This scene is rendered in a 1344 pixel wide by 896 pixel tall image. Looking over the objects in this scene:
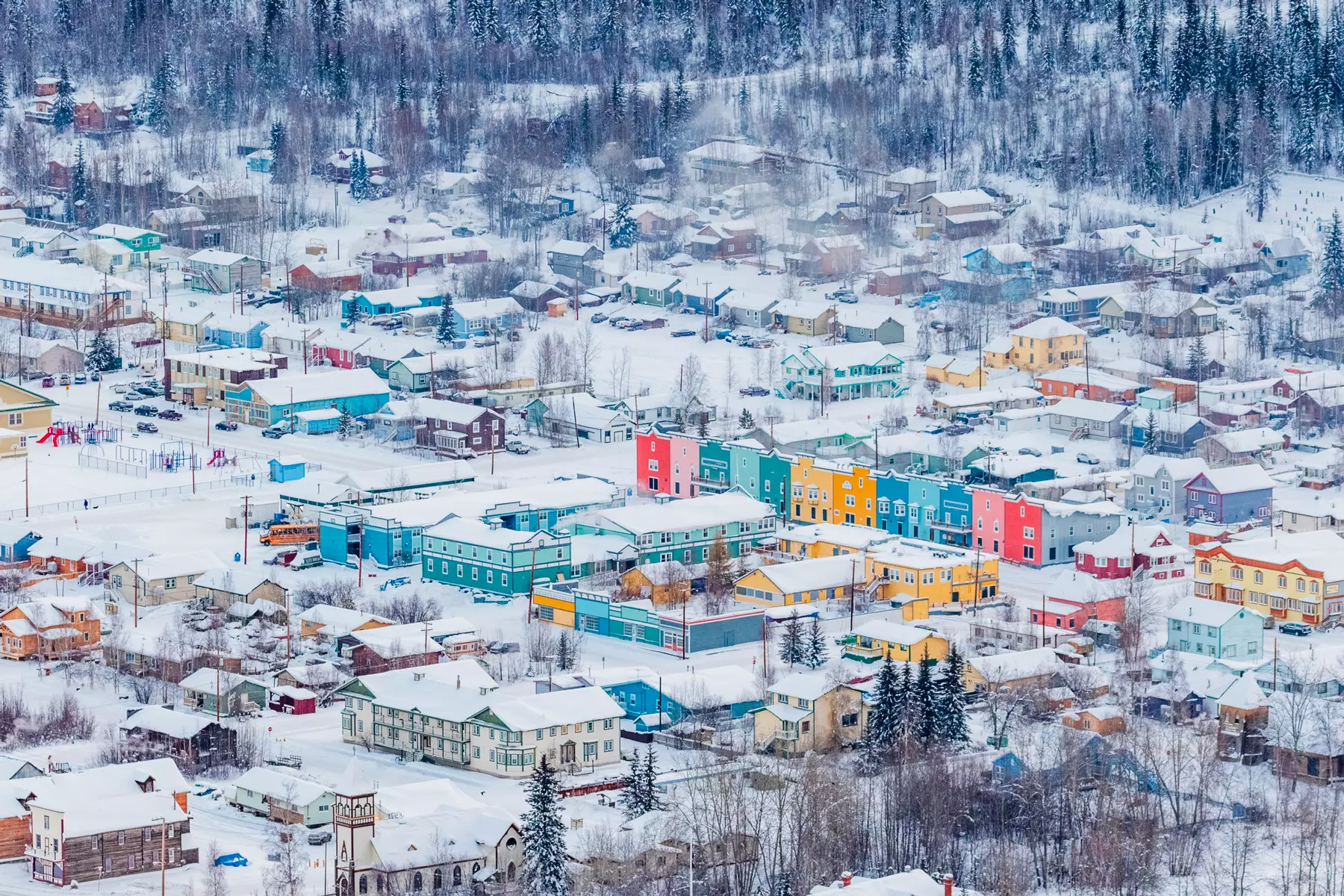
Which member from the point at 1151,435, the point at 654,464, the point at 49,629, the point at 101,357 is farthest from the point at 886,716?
the point at 101,357

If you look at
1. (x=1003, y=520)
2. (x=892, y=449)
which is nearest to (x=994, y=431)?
(x=892, y=449)

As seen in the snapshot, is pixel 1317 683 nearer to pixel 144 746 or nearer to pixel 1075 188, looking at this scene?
pixel 144 746

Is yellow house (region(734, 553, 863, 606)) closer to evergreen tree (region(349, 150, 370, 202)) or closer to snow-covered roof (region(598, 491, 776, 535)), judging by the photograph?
snow-covered roof (region(598, 491, 776, 535))

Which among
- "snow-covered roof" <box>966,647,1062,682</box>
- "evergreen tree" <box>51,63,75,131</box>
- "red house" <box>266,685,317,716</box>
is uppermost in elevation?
"evergreen tree" <box>51,63,75,131</box>

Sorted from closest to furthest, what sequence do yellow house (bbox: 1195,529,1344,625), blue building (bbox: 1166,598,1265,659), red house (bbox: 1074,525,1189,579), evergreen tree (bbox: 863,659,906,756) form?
evergreen tree (bbox: 863,659,906,756) < blue building (bbox: 1166,598,1265,659) < yellow house (bbox: 1195,529,1344,625) < red house (bbox: 1074,525,1189,579)

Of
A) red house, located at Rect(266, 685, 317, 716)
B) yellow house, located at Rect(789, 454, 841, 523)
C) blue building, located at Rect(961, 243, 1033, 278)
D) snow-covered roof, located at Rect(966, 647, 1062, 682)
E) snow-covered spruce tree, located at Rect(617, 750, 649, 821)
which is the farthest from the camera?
blue building, located at Rect(961, 243, 1033, 278)

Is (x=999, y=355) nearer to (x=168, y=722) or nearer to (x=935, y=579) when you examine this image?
(x=935, y=579)

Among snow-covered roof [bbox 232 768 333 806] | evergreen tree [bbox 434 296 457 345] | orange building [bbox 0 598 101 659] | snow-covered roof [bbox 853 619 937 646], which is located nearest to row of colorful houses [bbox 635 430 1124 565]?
snow-covered roof [bbox 853 619 937 646]
